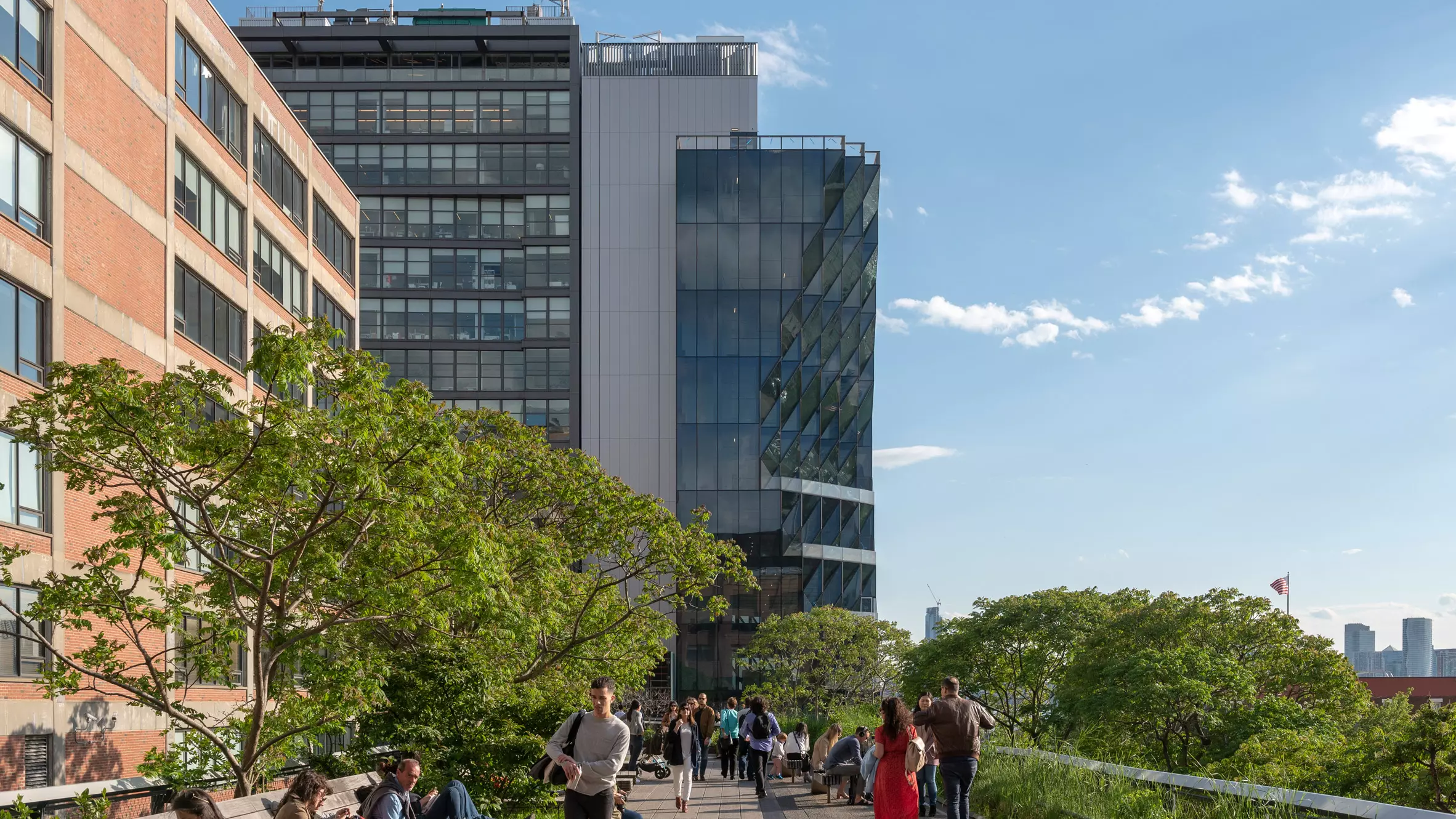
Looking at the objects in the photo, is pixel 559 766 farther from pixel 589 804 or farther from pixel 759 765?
pixel 759 765

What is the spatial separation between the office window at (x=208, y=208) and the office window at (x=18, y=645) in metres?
12.0

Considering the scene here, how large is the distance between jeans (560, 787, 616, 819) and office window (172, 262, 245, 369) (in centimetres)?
2683

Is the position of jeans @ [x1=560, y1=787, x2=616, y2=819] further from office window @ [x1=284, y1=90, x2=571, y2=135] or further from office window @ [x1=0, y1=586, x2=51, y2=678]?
office window @ [x1=284, y1=90, x2=571, y2=135]

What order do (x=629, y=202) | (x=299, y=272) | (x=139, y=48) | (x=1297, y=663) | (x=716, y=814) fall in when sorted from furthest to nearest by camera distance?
(x=629, y=202) → (x=299, y=272) → (x=139, y=48) → (x=1297, y=663) → (x=716, y=814)

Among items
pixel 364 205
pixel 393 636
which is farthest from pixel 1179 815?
pixel 364 205

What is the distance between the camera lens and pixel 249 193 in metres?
40.9

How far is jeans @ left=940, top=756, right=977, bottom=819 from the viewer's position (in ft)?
47.2

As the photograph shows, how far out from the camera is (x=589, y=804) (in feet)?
36.4

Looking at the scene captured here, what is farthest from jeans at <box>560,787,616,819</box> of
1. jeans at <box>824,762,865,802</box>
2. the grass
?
jeans at <box>824,762,865,802</box>

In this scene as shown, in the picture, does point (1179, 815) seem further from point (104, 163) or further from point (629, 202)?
point (629, 202)

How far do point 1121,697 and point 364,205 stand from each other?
212 ft

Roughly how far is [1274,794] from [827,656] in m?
52.2

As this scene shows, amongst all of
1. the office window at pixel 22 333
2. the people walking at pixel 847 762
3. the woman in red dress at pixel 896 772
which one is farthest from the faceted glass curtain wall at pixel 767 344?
the woman in red dress at pixel 896 772

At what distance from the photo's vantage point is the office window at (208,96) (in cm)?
3616
